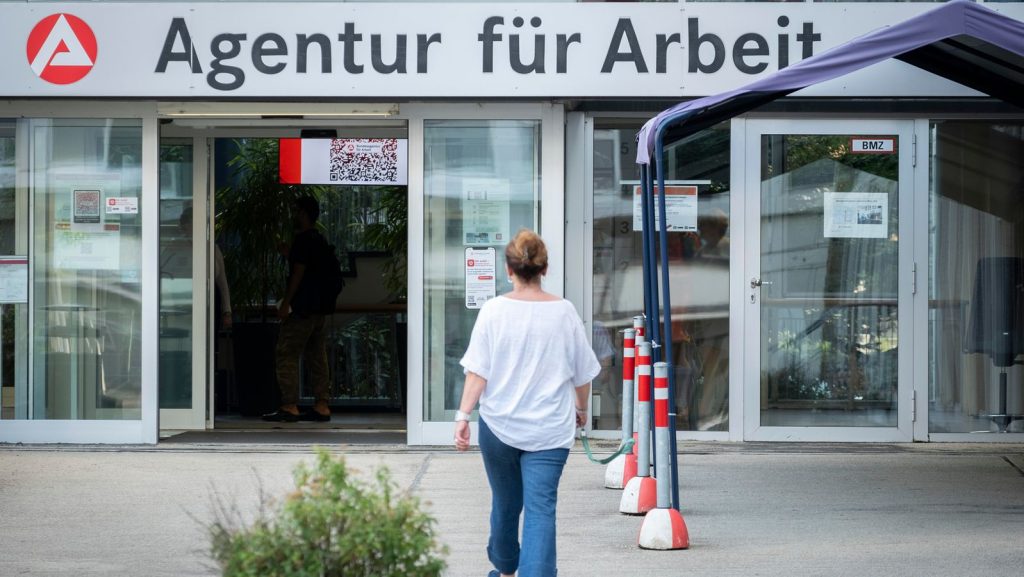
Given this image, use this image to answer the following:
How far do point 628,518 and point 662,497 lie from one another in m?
0.96

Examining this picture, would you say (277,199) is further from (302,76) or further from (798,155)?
(798,155)

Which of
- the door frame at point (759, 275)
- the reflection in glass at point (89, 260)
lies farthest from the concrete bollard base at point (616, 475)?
the reflection in glass at point (89, 260)

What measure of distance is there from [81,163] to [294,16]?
2113mm

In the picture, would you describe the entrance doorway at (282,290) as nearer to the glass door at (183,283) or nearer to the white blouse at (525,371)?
the glass door at (183,283)

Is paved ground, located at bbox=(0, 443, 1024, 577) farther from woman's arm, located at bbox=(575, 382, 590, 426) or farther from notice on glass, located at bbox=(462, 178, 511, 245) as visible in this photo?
notice on glass, located at bbox=(462, 178, 511, 245)

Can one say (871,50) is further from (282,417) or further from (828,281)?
(282,417)

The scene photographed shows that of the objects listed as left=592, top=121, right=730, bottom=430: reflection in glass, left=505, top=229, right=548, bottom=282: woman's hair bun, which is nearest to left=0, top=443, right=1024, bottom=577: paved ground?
left=592, top=121, right=730, bottom=430: reflection in glass

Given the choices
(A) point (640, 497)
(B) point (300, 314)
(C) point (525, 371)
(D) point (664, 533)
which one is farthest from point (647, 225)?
(B) point (300, 314)

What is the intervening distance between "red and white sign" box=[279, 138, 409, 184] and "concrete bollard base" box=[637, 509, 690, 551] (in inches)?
182

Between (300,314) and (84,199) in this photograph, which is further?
(300,314)

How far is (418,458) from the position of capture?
32.3 ft

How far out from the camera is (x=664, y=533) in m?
6.57

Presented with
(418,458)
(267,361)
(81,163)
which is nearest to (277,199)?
(267,361)

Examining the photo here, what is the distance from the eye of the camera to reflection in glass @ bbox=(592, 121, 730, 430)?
10500 millimetres
